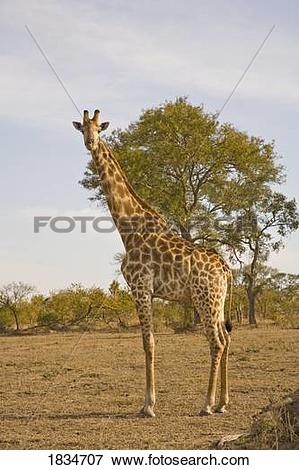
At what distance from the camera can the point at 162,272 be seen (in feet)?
33.5

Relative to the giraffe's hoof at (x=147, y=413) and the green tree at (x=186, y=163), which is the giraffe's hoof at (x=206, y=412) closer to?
the giraffe's hoof at (x=147, y=413)

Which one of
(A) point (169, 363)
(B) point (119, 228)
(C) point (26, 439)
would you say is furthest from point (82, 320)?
(C) point (26, 439)

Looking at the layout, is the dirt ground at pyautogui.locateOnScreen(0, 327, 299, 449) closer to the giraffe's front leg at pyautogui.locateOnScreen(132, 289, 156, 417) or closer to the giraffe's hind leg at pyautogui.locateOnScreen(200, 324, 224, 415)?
the giraffe's hind leg at pyautogui.locateOnScreen(200, 324, 224, 415)

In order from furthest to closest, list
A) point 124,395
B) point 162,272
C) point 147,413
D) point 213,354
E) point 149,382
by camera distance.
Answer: point 124,395
point 162,272
point 213,354
point 149,382
point 147,413

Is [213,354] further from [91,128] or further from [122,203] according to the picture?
[91,128]

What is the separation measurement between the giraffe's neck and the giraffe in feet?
0.05

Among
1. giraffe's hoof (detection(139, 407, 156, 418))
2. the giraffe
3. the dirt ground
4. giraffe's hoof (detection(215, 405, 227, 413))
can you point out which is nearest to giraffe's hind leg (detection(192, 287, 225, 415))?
the giraffe

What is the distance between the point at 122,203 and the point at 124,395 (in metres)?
2.87

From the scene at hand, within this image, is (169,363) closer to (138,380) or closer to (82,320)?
(138,380)

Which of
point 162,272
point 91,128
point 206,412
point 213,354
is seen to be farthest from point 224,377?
point 91,128

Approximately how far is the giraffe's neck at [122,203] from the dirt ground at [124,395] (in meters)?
2.47

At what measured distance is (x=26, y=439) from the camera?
7.81 meters

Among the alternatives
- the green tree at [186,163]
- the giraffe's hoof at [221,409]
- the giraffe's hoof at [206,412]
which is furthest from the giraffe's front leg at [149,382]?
the green tree at [186,163]

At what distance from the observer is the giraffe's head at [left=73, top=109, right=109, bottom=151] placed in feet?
33.8
